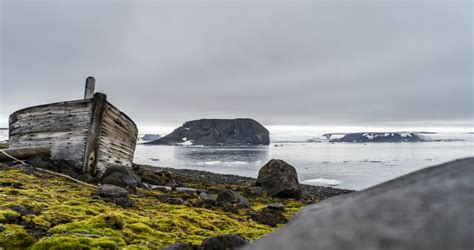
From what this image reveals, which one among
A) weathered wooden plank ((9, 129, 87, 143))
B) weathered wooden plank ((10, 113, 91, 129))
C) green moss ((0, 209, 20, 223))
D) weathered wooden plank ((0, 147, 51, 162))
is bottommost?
green moss ((0, 209, 20, 223))

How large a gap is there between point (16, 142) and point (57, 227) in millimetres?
11656

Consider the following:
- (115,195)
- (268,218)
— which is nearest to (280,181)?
(268,218)

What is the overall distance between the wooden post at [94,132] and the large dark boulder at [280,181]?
26.6ft

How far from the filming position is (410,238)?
4.14 feet

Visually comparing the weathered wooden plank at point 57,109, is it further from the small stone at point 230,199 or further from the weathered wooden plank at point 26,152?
the small stone at point 230,199

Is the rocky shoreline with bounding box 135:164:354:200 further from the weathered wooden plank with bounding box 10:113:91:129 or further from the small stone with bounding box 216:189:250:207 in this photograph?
the weathered wooden plank with bounding box 10:113:91:129

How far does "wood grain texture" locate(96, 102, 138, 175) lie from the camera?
42.8ft

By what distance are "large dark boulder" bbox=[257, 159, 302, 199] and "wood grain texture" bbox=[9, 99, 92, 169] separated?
339 inches

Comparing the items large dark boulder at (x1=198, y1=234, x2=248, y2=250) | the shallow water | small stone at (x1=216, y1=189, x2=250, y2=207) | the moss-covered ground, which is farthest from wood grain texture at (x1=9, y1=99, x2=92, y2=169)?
the shallow water

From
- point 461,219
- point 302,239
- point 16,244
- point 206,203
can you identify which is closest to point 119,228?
point 16,244

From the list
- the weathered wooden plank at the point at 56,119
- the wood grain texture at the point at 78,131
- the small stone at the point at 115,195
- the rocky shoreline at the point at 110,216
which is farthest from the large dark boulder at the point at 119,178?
the weathered wooden plank at the point at 56,119

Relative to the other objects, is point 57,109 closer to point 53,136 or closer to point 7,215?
point 53,136

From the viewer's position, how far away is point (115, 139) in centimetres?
1416

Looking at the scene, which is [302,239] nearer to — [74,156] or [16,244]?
[16,244]
